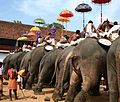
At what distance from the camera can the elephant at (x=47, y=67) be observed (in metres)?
12.2

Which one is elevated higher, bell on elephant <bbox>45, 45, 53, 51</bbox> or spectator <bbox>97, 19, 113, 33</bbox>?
spectator <bbox>97, 19, 113, 33</bbox>

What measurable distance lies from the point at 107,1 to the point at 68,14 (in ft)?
25.3

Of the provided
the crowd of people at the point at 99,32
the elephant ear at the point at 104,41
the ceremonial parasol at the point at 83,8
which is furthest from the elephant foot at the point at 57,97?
the ceremonial parasol at the point at 83,8

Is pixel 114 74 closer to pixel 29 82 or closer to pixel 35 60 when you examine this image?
pixel 35 60

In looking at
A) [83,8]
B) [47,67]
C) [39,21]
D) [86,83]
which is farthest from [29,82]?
[39,21]

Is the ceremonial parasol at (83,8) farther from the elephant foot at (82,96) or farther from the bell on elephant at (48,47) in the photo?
the elephant foot at (82,96)

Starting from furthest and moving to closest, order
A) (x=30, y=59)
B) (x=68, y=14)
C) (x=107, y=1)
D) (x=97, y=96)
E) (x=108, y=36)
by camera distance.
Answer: (x=68, y=14) < (x=107, y=1) < (x=30, y=59) < (x=97, y=96) < (x=108, y=36)

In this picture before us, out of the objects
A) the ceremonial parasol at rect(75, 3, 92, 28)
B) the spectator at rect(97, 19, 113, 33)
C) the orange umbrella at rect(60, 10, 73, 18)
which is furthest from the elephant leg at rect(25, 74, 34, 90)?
the orange umbrella at rect(60, 10, 73, 18)

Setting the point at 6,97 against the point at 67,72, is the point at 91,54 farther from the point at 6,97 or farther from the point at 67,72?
the point at 6,97

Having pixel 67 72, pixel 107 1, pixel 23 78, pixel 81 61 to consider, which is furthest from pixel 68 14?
pixel 81 61

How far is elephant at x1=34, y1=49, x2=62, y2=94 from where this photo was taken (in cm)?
1216

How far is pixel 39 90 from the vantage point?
1239cm

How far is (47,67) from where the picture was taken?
12.2 m

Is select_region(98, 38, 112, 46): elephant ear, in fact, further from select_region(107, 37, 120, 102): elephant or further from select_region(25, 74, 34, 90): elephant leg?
select_region(25, 74, 34, 90): elephant leg
